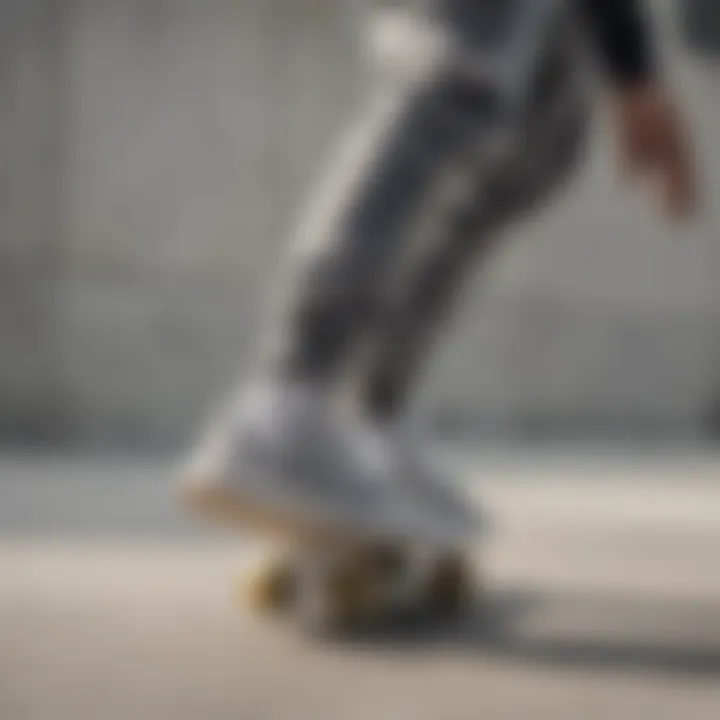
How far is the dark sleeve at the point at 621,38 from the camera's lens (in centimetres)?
69

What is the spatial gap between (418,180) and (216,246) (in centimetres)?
178

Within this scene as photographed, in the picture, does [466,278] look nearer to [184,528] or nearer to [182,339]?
[184,528]

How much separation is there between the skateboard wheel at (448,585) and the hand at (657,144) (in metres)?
0.32

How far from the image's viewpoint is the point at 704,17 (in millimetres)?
2494

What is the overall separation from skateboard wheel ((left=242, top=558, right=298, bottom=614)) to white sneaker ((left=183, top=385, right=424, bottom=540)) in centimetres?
10

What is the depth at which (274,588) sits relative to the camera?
795 mm

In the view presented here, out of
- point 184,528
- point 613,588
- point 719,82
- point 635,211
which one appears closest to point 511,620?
point 613,588

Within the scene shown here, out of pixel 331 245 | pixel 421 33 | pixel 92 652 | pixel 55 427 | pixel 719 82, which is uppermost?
pixel 719 82

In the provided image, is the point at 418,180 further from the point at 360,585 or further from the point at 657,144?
the point at 360,585

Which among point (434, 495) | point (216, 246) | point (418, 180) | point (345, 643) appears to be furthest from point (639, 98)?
point (216, 246)

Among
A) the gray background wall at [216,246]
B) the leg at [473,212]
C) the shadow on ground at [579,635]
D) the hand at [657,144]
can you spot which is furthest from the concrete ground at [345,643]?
the gray background wall at [216,246]

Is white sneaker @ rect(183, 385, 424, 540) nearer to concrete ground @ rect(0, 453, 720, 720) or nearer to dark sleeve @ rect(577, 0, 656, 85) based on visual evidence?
concrete ground @ rect(0, 453, 720, 720)

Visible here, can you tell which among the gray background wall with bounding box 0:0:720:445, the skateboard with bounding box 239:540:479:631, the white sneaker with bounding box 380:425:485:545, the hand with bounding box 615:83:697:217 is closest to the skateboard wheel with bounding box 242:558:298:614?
the skateboard with bounding box 239:540:479:631

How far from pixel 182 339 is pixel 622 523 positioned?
4.42ft
